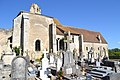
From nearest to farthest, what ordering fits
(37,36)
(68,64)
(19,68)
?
(19,68) → (68,64) → (37,36)

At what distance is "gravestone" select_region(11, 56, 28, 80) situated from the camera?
704 cm

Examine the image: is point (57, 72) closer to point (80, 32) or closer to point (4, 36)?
point (4, 36)

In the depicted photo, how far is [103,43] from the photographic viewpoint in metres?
36.8

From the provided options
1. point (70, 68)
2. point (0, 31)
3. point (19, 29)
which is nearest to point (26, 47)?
point (19, 29)

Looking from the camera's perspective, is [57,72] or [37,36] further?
[37,36]

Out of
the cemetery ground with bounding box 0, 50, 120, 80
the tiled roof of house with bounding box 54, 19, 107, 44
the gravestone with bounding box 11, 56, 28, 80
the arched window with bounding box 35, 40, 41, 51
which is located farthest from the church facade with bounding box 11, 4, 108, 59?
the gravestone with bounding box 11, 56, 28, 80

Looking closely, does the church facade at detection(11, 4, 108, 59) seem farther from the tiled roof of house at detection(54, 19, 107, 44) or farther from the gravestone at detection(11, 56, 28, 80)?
the gravestone at detection(11, 56, 28, 80)

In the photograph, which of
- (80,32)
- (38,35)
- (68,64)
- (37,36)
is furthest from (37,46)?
(68,64)

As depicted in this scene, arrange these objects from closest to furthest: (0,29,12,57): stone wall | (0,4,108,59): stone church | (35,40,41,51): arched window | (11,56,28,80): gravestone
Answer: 1. (11,56,28,80): gravestone
2. (0,29,12,57): stone wall
3. (0,4,108,59): stone church
4. (35,40,41,51): arched window

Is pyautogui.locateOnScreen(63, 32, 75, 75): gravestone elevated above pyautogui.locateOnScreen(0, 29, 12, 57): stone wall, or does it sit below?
below

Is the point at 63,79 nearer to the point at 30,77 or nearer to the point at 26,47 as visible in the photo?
the point at 30,77

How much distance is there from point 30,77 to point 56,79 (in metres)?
1.73

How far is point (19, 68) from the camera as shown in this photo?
23.4 ft

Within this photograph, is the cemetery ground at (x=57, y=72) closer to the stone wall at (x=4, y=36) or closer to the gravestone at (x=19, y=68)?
the gravestone at (x=19, y=68)
